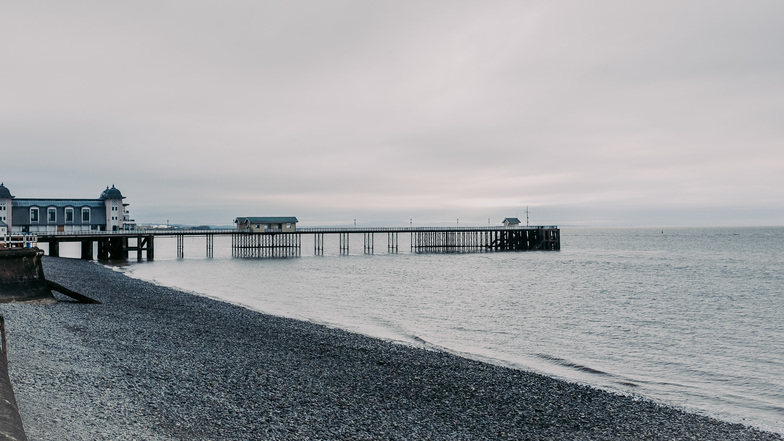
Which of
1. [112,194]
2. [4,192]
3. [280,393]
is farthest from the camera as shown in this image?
[112,194]

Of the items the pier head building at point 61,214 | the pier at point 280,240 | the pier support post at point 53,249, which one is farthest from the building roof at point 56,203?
the pier support post at point 53,249

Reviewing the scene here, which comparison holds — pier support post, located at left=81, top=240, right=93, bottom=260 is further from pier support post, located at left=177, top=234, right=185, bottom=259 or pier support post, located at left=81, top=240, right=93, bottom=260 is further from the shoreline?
the shoreline

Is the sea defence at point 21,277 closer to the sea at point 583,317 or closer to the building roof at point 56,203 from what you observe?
the sea at point 583,317

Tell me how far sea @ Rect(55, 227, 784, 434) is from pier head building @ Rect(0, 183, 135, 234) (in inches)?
599

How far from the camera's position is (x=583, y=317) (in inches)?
929

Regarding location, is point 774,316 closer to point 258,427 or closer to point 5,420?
point 258,427

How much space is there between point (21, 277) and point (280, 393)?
500 inches

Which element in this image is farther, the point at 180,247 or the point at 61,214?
the point at 180,247

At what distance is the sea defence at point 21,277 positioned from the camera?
16844mm

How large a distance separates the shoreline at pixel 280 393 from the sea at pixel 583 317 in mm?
2280

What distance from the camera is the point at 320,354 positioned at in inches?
540

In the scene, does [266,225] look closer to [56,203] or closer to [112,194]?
[112,194]

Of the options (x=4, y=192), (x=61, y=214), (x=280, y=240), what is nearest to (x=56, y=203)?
(x=61, y=214)

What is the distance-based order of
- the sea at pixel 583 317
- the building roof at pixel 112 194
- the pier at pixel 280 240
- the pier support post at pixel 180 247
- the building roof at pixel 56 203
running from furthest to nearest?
1. the pier support post at pixel 180 247
2. the building roof at pixel 112 194
3. the pier at pixel 280 240
4. the building roof at pixel 56 203
5. the sea at pixel 583 317
